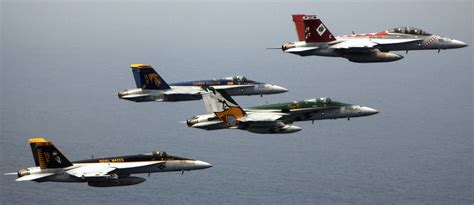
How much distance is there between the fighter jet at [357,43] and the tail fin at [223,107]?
9.90m

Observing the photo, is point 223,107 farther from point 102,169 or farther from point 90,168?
point 90,168

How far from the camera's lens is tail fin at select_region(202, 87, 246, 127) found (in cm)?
12347

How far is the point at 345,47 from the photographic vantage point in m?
125

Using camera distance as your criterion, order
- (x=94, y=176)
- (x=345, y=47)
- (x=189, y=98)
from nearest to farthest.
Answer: (x=94, y=176)
(x=345, y=47)
(x=189, y=98)

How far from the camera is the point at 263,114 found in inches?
4872

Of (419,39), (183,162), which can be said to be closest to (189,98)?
(183,162)

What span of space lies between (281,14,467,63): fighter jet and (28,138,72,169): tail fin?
32499 millimetres

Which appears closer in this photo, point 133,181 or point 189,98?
point 133,181

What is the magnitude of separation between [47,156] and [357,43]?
42.3 metres

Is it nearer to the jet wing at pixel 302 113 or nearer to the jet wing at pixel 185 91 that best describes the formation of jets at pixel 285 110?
the jet wing at pixel 302 113

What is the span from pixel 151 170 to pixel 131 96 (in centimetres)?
2621

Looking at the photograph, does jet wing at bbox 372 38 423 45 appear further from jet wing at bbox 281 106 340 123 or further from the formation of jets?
jet wing at bbox 281 106 340 123

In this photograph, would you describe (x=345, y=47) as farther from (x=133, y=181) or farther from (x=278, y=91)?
(x=133, y=181)

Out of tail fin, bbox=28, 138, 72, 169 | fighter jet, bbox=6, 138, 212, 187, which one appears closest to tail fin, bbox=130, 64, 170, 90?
fighter jet, bbox=6, 138, 212, 187
